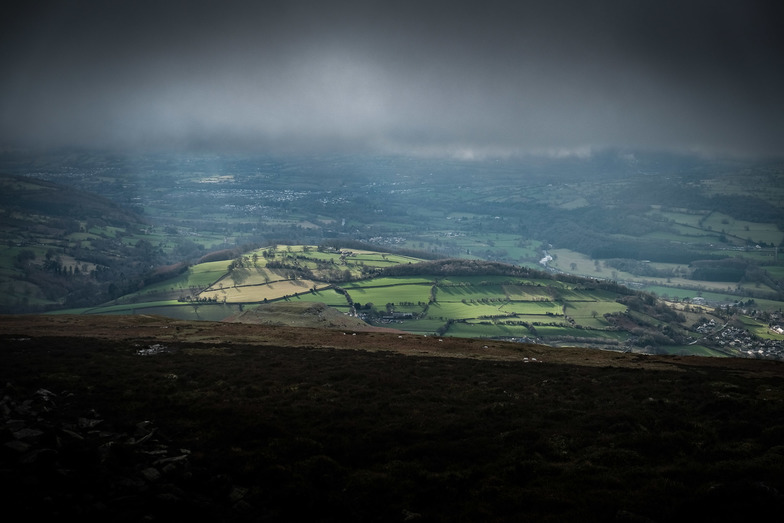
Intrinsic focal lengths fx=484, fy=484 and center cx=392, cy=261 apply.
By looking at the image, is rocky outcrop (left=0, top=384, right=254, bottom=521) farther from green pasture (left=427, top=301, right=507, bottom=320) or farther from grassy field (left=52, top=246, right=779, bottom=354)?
green pasture (left=427, top=301, right=507, bottom=320)

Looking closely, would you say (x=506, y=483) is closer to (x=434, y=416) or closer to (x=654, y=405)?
(x=434, y=416)

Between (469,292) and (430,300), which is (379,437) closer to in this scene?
(430,300)

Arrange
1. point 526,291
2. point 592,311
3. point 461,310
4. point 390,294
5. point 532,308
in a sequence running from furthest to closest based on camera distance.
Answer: point 526,291 < point 390,294 < point 532,308 < point 592,311 < point 461,310

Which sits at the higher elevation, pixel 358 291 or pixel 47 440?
pixel 47 440

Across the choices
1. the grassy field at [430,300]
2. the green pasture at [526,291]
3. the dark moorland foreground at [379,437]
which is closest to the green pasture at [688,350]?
the grassy field at [430,300]

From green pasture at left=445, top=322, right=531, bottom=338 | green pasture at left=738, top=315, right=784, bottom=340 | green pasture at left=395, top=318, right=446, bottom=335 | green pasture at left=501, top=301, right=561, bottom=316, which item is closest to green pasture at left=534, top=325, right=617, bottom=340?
green pasture at left=445, top=322, right=531, bottom=338

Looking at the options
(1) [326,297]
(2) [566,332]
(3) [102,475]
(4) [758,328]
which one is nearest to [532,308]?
(2) [566,332]

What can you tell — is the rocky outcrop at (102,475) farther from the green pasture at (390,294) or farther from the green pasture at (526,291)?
the green pasture at (526,291)

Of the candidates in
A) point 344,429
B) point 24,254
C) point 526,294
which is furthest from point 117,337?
point 24,254
